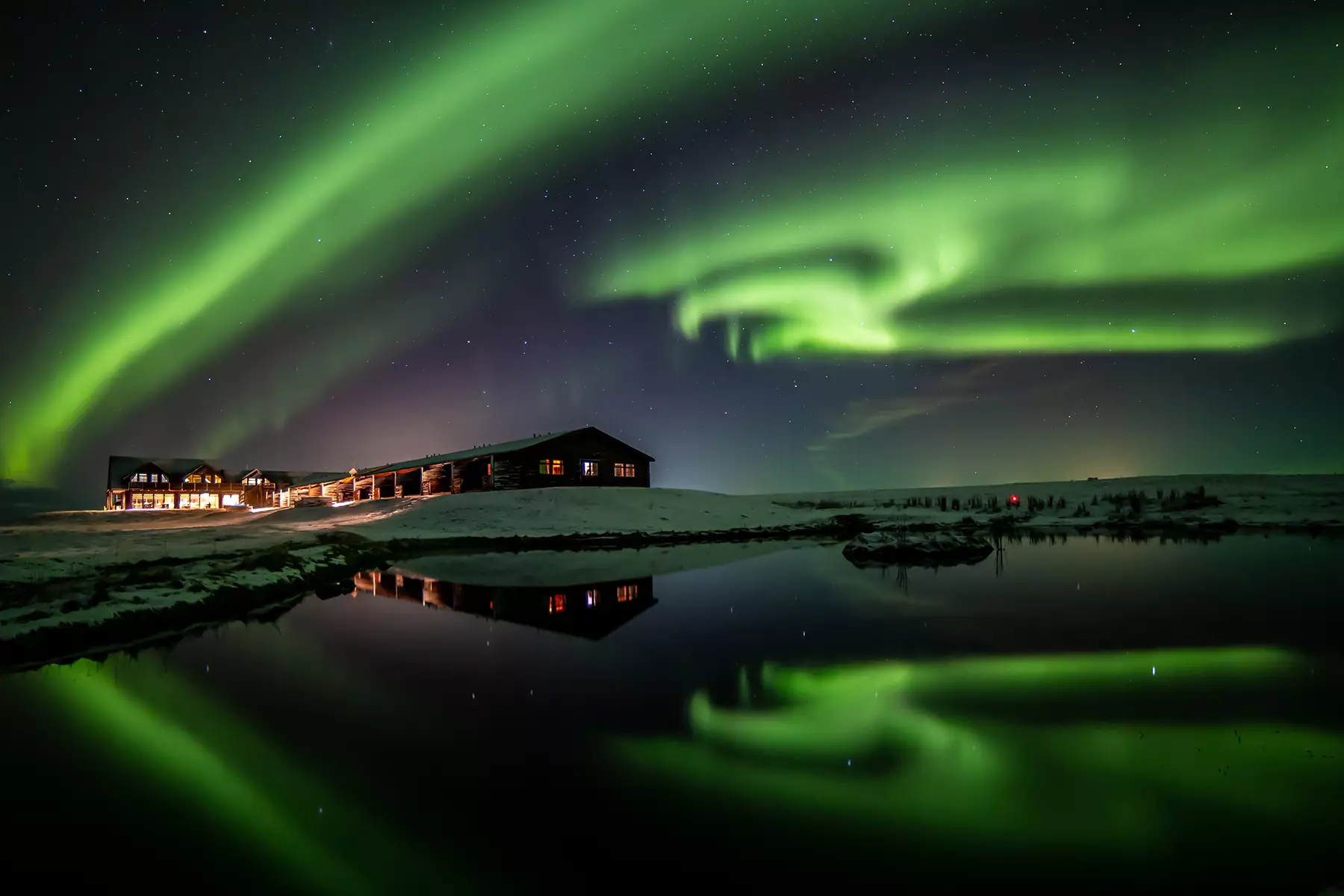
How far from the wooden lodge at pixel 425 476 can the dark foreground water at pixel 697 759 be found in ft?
144

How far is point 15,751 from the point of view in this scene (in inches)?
264

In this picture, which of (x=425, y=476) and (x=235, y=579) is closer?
(x=235, y=579)

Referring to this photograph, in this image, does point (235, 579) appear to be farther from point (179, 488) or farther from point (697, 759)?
point (179, 488)

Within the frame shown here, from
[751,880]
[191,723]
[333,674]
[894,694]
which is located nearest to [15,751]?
[191,723]

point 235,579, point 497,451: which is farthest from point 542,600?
point 497,451

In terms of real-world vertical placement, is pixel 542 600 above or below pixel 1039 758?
below

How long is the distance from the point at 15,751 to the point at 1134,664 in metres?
14.6

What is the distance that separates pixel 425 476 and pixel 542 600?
170ft

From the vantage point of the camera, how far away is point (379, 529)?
4041 centimetres

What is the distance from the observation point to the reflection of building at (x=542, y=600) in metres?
14.5

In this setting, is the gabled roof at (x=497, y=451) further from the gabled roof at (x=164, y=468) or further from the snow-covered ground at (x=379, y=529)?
the gabled roof at (x=164, y=468)

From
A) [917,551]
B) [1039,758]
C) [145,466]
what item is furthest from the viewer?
[145,466]

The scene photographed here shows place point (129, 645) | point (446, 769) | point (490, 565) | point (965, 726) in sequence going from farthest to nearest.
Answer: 1. point (490, 565)
2. point (129, 645)
3. point (965, 726)
4. point (446, 769)

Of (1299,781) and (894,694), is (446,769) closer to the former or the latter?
(894,694)
